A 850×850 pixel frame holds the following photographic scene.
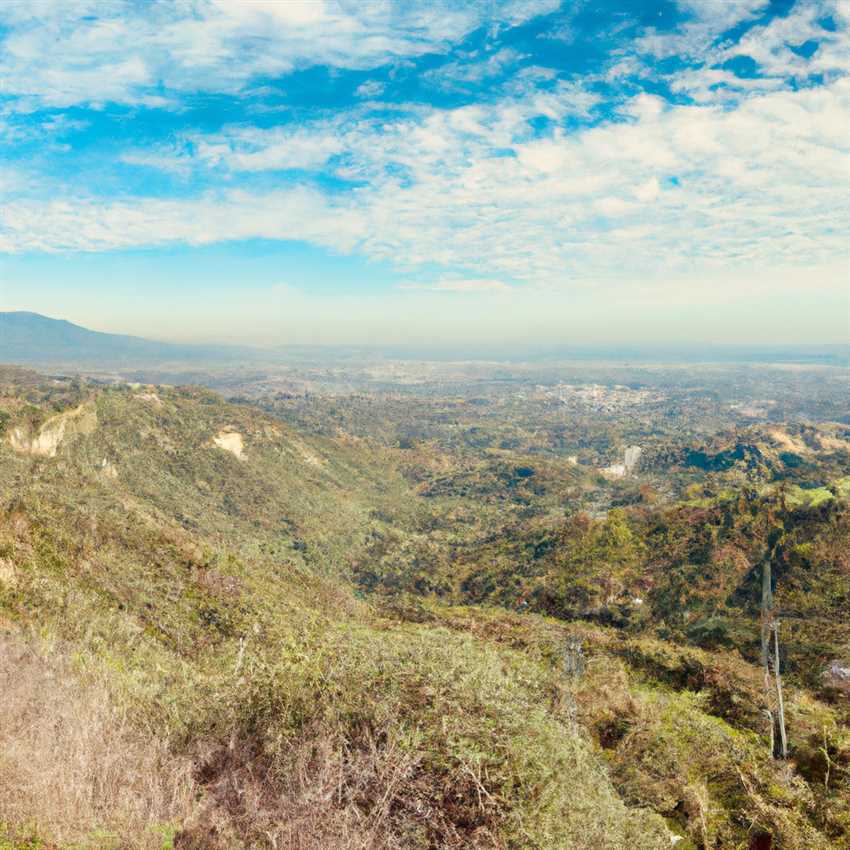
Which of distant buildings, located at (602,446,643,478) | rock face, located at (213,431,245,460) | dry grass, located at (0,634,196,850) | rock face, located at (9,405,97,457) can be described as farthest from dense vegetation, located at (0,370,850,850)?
distant buildings, located at (602,446,643,478)

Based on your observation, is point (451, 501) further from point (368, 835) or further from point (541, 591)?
point (368, 835)

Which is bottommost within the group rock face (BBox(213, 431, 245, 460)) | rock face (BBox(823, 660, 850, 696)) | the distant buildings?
the distant buildings

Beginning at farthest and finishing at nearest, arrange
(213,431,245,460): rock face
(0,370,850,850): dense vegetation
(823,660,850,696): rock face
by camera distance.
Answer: (213,431,245,460): rock face < (823,660,850,696): rock face < (0,370,850,850): dense vegetation

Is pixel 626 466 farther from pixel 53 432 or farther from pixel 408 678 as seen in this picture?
pixel 408 678

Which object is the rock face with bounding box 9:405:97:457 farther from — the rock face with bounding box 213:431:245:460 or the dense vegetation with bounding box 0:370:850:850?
the rock face with bounding box 213:431:245:460

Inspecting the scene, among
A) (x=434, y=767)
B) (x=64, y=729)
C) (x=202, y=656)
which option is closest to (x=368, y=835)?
(x=434, y=767)

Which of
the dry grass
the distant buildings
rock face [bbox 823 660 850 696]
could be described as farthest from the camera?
the distant buildings

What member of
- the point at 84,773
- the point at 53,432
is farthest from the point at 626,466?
the point at 84,773
